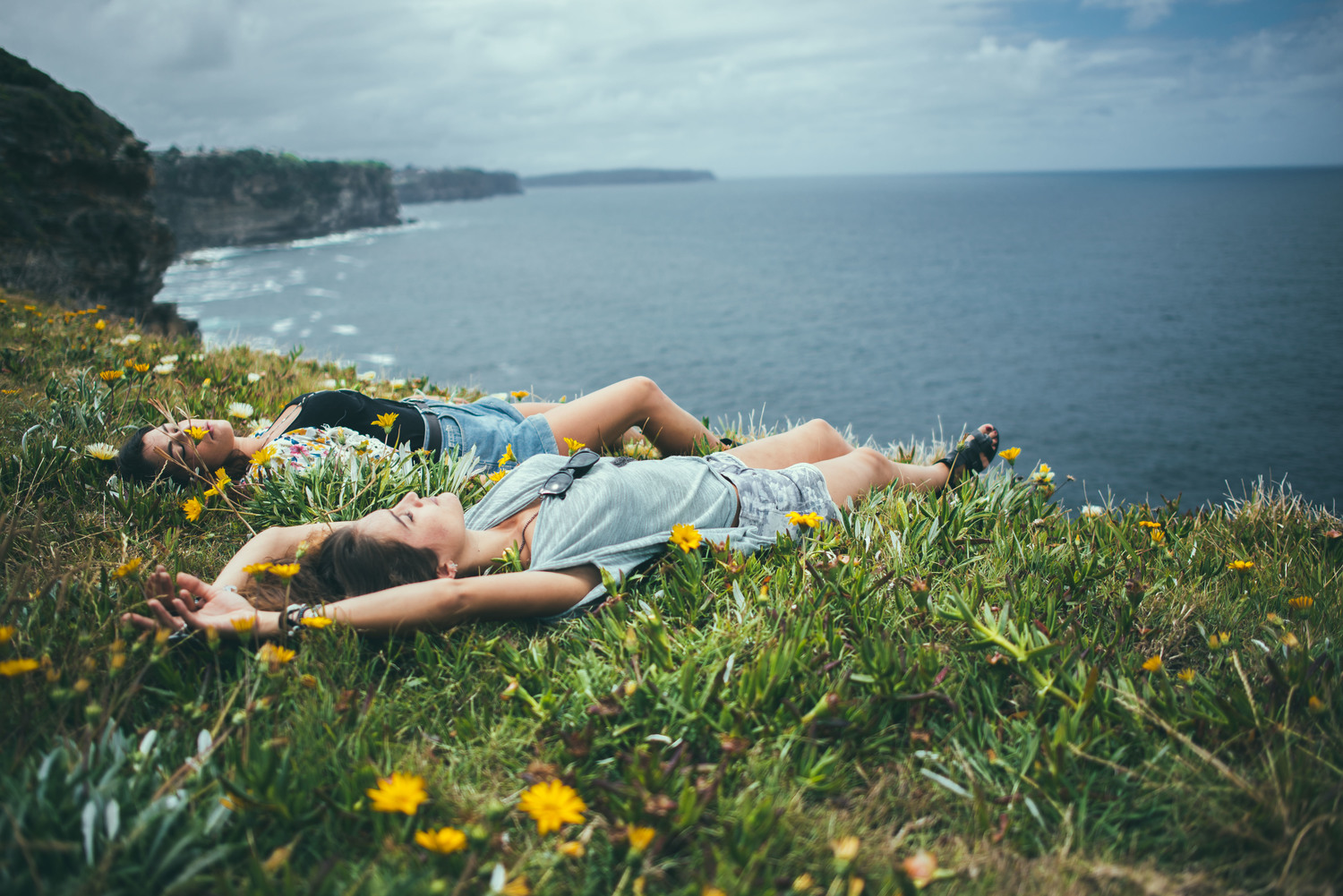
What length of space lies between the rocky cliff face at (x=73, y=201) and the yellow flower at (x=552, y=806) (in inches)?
452

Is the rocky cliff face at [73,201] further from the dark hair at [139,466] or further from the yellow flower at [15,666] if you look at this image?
the yellow flower at [15,666]

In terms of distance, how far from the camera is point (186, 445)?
337 cm

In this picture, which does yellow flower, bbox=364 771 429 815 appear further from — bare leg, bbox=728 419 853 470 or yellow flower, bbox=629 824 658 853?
bare leg, bbox=728 419 853 470

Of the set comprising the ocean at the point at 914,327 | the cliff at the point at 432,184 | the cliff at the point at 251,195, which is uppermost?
the cliff at the point at 432,184

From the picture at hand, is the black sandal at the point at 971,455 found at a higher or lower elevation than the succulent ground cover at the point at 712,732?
higher

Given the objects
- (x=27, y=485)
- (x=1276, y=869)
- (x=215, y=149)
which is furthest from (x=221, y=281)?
(x=1276, y=869)

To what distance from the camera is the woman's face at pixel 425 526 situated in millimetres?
2629

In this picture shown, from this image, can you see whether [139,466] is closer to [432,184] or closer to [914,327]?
[914,327]

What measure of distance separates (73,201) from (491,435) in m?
13.5

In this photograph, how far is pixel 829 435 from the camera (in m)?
4.12

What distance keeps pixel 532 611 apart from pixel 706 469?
1.12 m

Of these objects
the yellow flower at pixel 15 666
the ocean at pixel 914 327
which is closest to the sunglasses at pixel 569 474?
the yellow flower at pixel 15 666

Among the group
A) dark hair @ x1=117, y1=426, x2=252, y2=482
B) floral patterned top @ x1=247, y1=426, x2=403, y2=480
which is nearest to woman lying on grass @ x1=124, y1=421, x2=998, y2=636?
floral patterned top @ x1=247, y1=426, x2=403, y2=480

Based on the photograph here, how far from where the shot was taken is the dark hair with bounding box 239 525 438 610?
2570 millimetres
